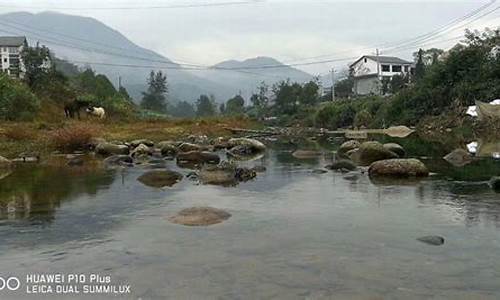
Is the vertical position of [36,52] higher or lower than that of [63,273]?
higher

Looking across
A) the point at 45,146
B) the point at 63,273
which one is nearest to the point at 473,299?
the point at 63,273

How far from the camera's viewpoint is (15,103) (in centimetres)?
3822

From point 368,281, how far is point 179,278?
97.1 inches

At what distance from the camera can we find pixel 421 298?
21.0 feet

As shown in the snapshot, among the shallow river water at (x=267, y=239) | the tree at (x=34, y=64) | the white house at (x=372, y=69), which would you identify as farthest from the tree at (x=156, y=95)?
the shallow river water at (x=267, y=239)

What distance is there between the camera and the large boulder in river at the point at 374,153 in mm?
20656

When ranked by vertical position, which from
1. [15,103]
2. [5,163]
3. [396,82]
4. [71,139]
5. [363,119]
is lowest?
[5,163]

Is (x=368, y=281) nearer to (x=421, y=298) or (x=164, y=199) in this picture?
(x=421, y=298)

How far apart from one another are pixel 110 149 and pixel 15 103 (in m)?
16.7

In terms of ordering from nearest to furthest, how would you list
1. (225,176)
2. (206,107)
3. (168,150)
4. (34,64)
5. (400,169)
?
(225,176), (400,169), (168,150), (34,64), (206,107)

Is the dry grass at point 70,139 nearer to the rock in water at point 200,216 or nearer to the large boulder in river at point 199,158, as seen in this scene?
the large boulder in river at point 199,158

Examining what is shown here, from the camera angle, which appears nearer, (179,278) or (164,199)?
(179,278)

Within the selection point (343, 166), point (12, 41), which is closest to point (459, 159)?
point (343, 166)

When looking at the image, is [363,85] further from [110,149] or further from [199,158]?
[199,158]
